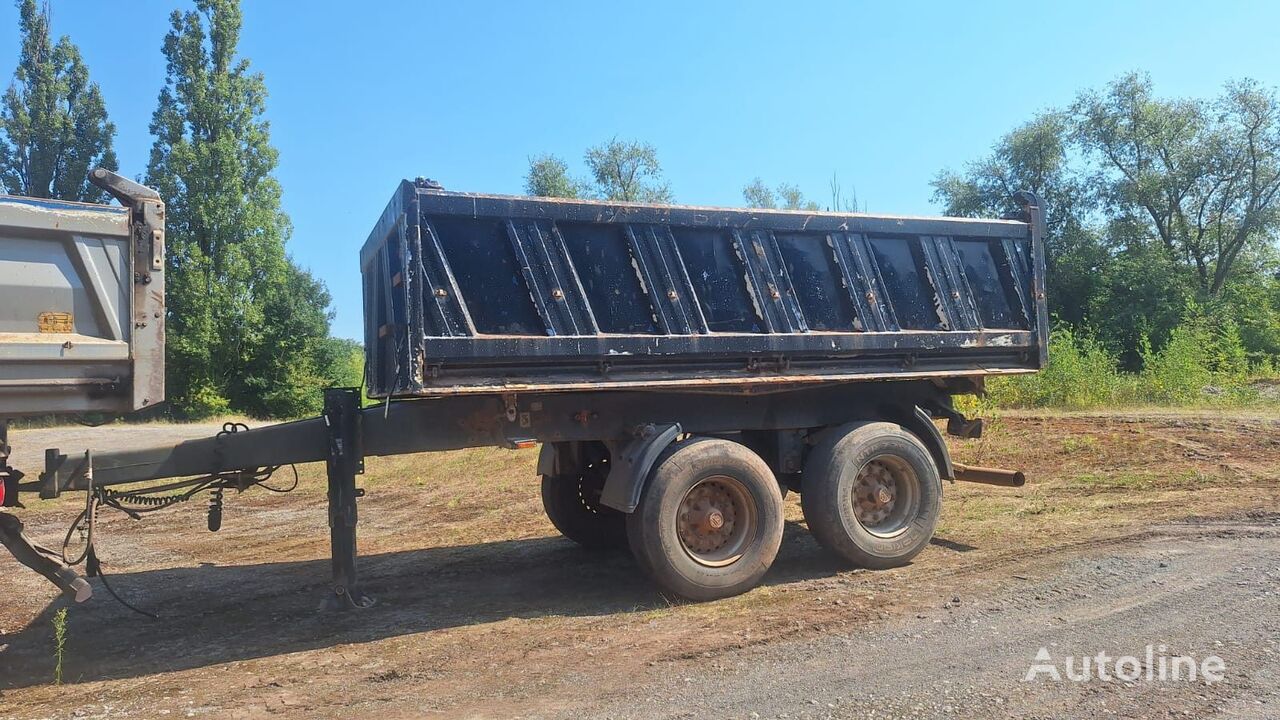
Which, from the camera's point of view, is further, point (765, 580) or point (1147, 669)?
point (765, 580)

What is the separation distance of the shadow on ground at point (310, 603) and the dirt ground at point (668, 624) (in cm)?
3

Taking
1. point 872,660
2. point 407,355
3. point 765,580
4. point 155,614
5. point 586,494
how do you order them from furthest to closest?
point 586,494, point 765,580, point 155,614, point 407,355, point 872,660

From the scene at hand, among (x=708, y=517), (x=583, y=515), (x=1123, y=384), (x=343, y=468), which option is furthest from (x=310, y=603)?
(x=1123, y=384)

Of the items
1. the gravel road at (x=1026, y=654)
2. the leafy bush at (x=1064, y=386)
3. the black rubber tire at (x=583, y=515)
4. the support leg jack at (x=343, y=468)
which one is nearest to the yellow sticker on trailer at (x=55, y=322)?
the support leg jack at (x=343, y=468)

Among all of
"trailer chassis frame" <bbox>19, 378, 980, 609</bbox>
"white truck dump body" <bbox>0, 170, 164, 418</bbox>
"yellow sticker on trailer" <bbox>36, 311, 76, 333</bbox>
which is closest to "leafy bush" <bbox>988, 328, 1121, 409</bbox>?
"trailer chassis frame" <bbox>19, 378, 980, 609</bbox>

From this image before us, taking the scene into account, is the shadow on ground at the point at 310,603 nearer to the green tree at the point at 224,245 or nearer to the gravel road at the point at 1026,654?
the gravel road at the point at 1026,654

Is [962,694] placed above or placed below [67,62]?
below

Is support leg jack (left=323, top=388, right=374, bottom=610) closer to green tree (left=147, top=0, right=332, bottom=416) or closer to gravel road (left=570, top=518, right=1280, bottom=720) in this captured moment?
gravel road (left=570, top=518, right=1280, bottom=720)

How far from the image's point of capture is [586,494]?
24.6ft

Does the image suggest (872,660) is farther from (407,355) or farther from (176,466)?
(176,466)

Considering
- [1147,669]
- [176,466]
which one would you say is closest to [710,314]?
[1147,669]

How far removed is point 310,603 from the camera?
6.07 m

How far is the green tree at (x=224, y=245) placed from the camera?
34.6 metres

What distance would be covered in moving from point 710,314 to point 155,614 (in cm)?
460
